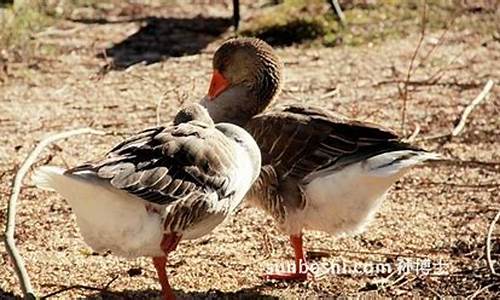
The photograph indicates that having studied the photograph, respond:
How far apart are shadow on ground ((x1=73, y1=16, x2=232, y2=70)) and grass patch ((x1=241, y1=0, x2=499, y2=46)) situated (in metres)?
0.44

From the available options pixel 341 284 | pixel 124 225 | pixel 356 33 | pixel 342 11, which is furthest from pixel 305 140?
pixel 342 11

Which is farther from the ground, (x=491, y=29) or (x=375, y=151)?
(x=375, y=151)

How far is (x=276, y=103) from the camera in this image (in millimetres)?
7492

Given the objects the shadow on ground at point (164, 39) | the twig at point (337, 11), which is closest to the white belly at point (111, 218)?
the shadow on ground at point (164, 39)

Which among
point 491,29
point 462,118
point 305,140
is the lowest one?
point 491,29

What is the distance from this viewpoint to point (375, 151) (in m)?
4.39

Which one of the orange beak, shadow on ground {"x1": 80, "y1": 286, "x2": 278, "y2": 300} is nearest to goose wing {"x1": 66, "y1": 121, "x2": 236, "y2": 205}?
shadow on ground {"x1": 80, "y1": 286, "x2": 278, "y2": 300}

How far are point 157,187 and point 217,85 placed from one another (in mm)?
1626

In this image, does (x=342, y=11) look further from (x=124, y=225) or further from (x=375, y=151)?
(x=124, y=225)

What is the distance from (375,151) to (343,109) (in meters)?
3.10

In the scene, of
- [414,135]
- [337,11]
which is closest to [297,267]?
[414,135]

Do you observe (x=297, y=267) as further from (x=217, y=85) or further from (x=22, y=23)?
(x=22, y=23)

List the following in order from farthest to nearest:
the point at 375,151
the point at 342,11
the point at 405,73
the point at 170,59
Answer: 1. the point at 342,11
2. the point at 170,59
3. the point at 405,73
4. the point at 375,151

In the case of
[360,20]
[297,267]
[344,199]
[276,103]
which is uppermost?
[344,199]
